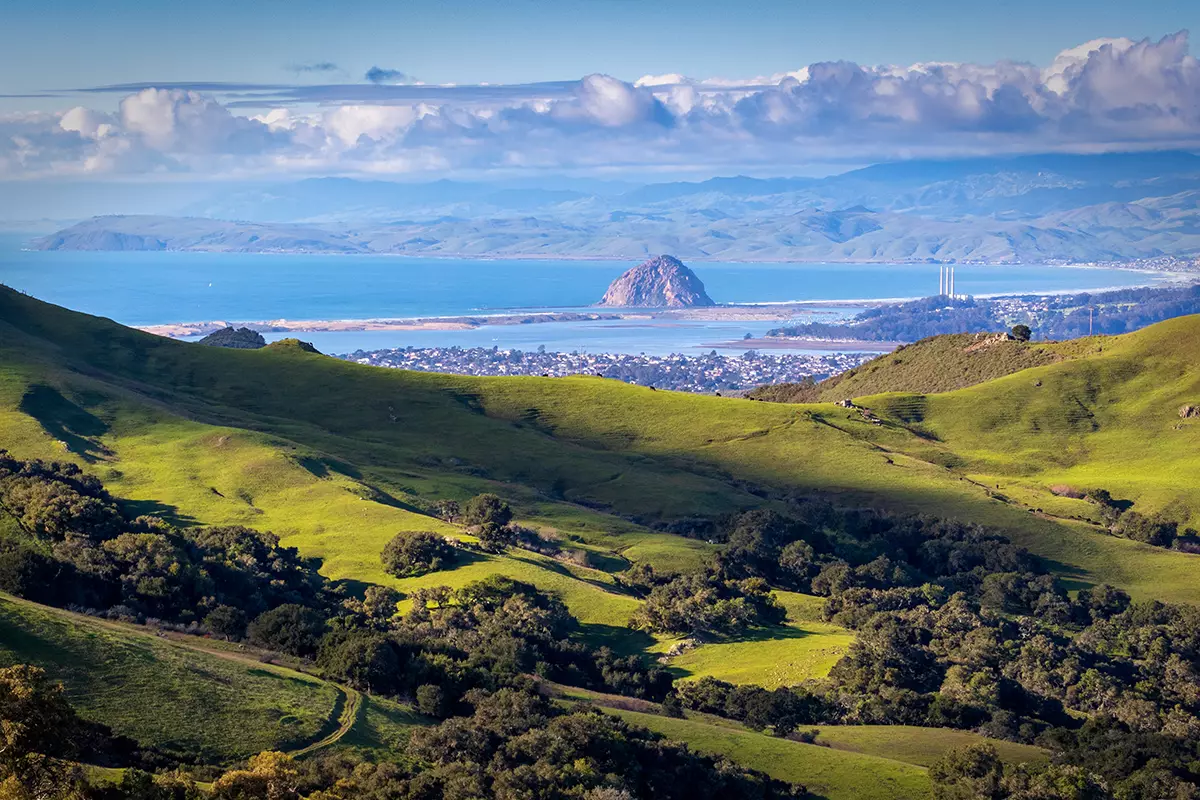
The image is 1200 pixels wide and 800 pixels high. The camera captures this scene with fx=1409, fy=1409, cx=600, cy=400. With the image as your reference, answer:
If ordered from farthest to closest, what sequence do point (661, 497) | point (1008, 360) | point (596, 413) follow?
point (1008, 360) < point (596, 413) < point (661, 497)

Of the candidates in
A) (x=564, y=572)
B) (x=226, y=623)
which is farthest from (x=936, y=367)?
(x=226, y=623)

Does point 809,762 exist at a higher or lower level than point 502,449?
lower

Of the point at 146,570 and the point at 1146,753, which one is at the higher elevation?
the point at 146,570

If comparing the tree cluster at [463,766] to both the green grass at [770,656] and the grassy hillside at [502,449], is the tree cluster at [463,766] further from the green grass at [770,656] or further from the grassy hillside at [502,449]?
the grassy hillside at [502,449]

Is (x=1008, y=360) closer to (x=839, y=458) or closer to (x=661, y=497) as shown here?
(x=839, y=458)

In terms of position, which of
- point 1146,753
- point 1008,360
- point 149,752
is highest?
point 1008,360

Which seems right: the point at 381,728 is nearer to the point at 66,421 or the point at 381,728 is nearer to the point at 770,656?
the point at 770,656

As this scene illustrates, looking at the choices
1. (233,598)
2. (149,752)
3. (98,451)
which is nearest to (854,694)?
(233,598)

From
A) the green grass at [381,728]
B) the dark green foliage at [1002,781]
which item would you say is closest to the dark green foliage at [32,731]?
the green grass at [381,728]
